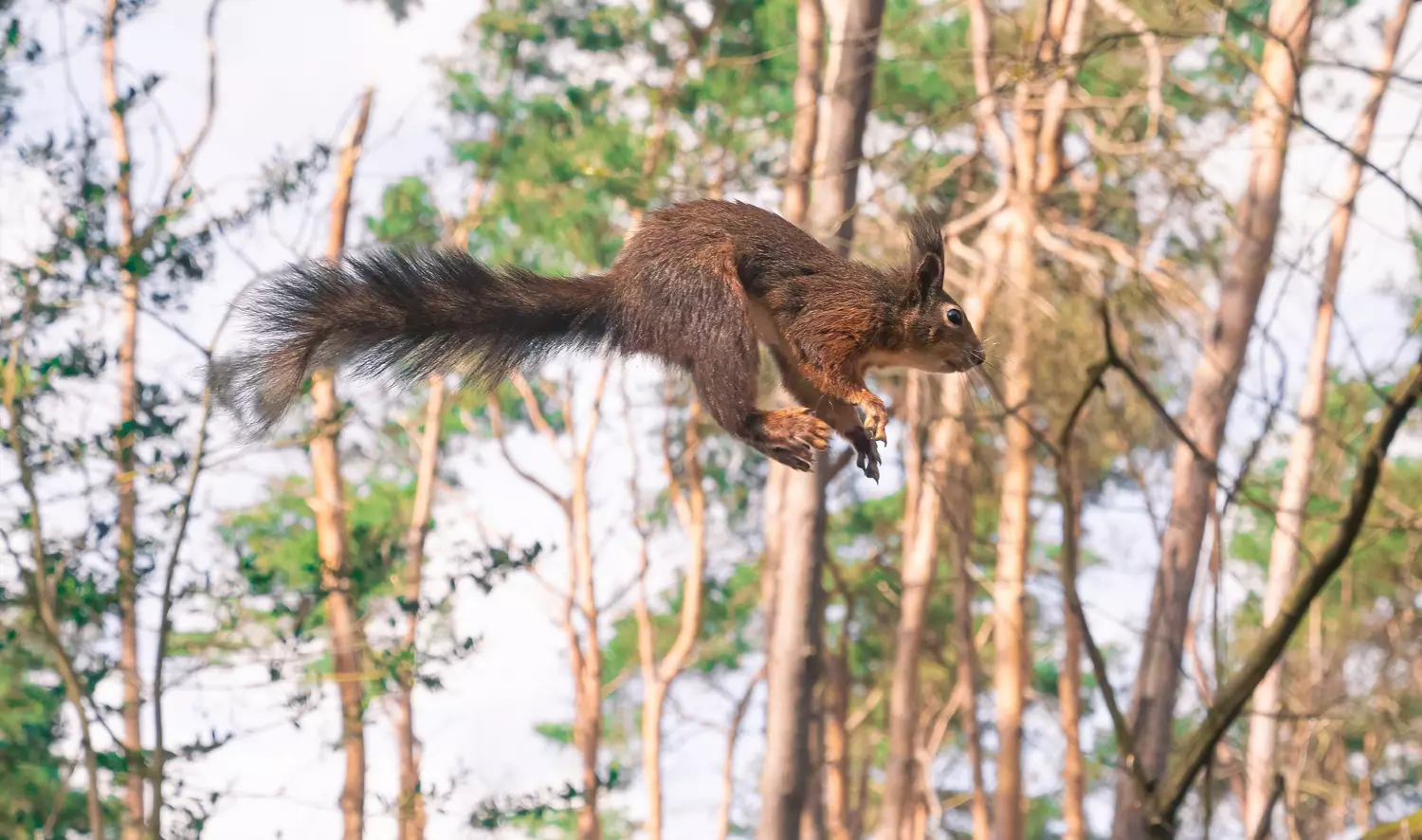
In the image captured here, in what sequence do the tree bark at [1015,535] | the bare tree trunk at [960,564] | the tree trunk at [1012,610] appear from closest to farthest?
the bare tree trunk at [960,564]
the tree bark at [1015,535]
the tree trunk at [1012,610]

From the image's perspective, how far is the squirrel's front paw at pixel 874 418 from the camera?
1.37 m

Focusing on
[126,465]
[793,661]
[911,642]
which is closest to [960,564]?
[911,642]

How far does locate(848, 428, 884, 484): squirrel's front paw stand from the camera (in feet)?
4.48

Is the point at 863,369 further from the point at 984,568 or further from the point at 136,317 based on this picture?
the point at 984,568

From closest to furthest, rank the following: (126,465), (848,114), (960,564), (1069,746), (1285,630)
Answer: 1. (1285,630)
2. (848,114)
3. (126,465)
4. (960,564)
5. (1069,746)

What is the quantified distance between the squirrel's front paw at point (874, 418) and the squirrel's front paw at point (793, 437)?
0.04 meters

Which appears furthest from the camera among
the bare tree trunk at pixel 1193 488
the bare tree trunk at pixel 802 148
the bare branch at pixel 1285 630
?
the bare tree trunk at pixel 802 148

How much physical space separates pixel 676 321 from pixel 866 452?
0.77 feet

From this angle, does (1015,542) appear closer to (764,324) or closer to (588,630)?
(588,630)

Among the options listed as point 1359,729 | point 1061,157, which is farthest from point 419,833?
point 1359,729

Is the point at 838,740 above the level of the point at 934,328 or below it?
above

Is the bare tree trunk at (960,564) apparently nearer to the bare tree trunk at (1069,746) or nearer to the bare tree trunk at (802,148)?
the bare tree trunk at (1069,746)

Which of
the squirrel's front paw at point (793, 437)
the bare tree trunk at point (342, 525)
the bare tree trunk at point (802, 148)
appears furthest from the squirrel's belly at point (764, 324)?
the bare tree trunk at point (342, 525)

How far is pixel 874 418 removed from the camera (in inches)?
54.4
